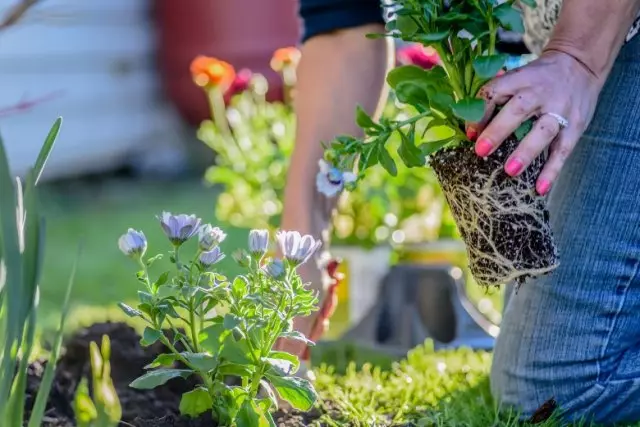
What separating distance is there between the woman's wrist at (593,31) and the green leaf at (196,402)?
26.7 inches

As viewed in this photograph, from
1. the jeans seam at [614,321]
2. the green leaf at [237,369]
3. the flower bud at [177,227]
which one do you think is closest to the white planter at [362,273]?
the jeans seam at [614,321]

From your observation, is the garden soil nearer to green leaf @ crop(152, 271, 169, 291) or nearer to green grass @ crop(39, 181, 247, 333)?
green leaf @ crop(152, 271, 169, 291)

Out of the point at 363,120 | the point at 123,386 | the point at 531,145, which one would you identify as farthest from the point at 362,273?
the point at 531,145

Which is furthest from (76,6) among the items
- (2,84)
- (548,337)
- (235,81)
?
(548,337)

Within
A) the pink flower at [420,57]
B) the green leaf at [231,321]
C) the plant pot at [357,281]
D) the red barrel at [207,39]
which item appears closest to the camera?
the green leaf at [231,321]

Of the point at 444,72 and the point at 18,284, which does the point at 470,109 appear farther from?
the point at 18,284

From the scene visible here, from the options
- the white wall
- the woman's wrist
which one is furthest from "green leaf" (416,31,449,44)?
the white wall

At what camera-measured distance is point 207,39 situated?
18.8ft

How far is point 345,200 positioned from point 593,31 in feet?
4.08

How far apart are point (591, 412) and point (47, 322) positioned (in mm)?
1630

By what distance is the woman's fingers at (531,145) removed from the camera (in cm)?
139

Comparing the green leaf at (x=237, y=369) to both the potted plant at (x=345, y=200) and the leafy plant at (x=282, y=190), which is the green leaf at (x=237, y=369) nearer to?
the potted plant at (x=345, y=200)

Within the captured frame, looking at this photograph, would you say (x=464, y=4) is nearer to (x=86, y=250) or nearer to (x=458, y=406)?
(x=458, y=406)

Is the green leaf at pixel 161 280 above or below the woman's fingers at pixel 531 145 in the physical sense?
below
